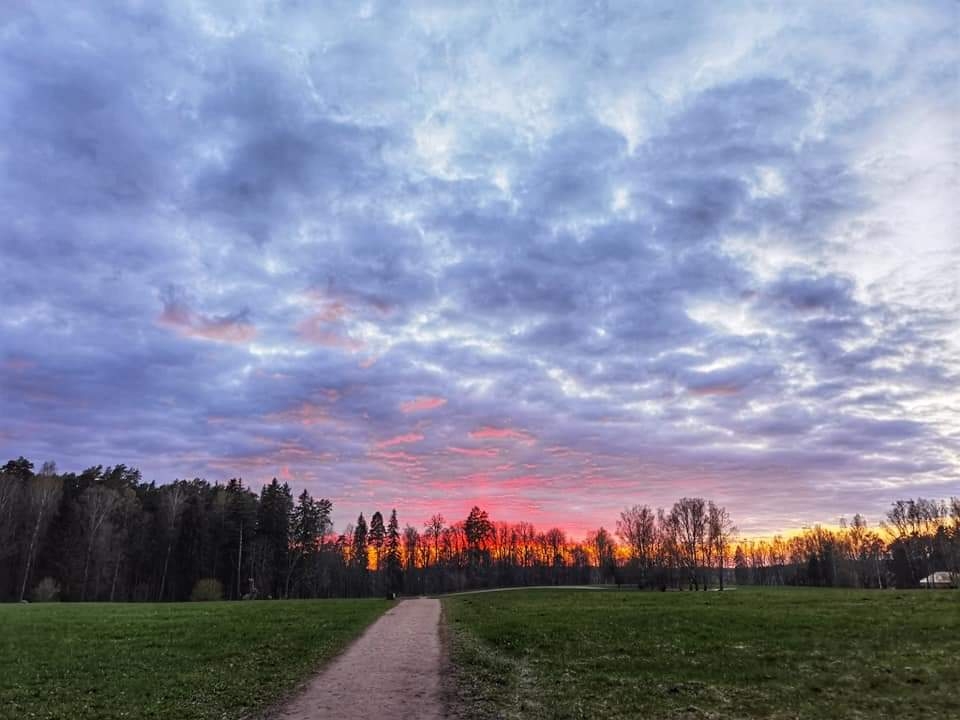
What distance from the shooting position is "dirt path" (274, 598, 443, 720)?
1334 cm

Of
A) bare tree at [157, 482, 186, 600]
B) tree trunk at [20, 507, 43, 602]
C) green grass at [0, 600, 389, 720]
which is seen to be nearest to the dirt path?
green grass at [0, 600, 389, 720]

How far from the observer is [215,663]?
2034cm

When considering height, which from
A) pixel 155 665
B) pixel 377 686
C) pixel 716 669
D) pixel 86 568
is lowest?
pixel 86 568

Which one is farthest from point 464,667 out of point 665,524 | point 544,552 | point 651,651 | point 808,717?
point 544,552

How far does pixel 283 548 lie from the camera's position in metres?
115

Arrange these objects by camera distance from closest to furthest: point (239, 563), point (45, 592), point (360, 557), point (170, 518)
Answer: point (45, 592)
point (239, 563)
point (170, 518)
point (360, 557)

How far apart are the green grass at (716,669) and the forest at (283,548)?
250 ft

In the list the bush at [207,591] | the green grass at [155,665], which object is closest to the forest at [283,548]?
the bush at [207,591]

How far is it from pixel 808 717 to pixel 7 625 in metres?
39.1

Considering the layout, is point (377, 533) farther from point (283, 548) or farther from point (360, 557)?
point (283, 548)

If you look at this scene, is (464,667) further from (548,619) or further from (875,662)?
(548,619)

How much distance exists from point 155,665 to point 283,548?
10286 cm

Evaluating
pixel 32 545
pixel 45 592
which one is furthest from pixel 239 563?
pixel 45 592

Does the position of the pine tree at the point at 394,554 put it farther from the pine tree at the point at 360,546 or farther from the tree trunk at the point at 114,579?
the tree trunk at the point at 114,579
